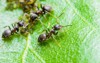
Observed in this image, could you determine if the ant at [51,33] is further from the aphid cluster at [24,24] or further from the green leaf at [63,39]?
the aphid cluster at [24,24]

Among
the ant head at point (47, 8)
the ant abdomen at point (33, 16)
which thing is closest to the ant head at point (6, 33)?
the ant abdomen at point (33, 16)

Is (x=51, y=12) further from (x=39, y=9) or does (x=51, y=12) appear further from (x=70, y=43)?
(x=70, y=43)

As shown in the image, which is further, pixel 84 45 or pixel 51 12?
pixel 51 12

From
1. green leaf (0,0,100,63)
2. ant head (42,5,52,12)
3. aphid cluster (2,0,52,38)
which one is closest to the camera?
green leaf (0,0,100,63)

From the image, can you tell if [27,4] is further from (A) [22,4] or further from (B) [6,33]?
(B) [6,33]

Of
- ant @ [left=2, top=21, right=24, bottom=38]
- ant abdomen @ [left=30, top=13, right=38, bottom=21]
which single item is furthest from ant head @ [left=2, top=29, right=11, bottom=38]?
ant abdomen @ [left=30, top=13, right=38, bottom=21]

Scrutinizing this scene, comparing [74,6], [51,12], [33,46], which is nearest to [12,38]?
[33,46]

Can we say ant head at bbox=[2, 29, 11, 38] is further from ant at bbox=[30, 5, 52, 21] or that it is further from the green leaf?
ant at bbox=[30, 5, 52, 21]

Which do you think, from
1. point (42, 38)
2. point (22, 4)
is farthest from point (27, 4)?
point (42, 38)
